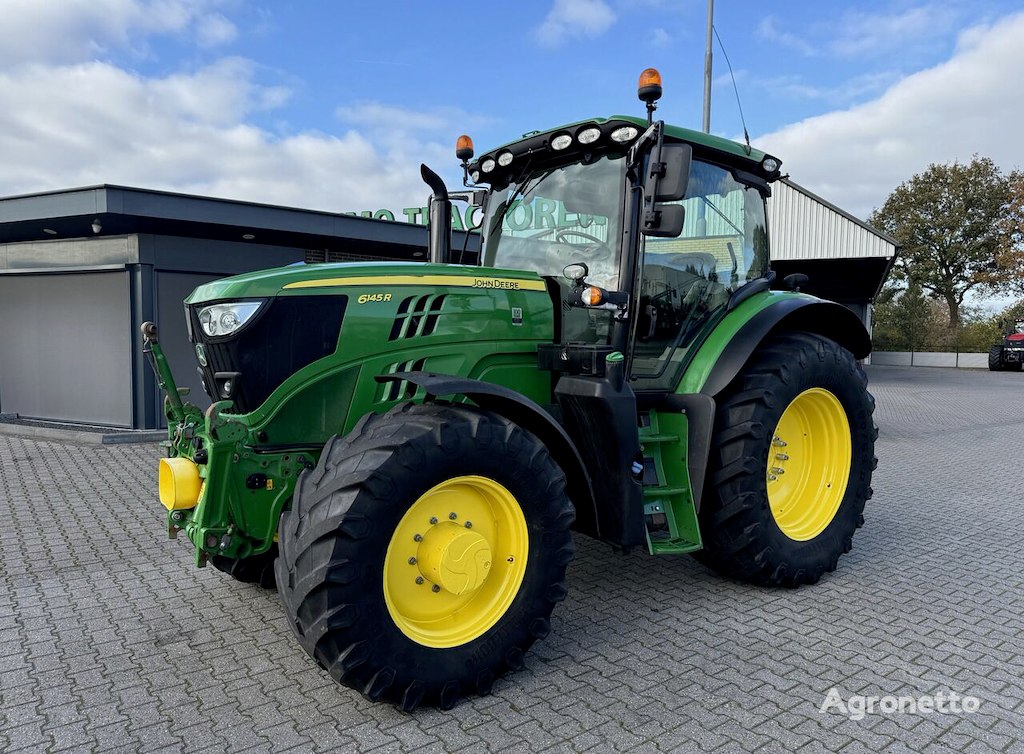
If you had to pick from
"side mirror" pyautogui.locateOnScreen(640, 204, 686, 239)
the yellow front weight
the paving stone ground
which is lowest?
the paving stone ground

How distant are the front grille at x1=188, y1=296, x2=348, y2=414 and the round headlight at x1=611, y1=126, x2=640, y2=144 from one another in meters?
1.56

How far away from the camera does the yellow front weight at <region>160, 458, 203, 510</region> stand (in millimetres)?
3018

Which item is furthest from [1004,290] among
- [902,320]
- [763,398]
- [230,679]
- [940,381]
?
[230,679]

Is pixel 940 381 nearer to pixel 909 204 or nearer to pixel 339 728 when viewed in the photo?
pixel 909 204

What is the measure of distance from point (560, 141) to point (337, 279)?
1434mm

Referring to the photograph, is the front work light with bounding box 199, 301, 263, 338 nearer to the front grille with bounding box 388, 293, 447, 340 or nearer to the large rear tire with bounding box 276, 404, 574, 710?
the front grille with bounding box 388, 293, 447, 340

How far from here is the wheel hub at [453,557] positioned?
288 cm

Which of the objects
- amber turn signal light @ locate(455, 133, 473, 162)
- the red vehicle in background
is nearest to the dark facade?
amber turn signal light @ locate(455, 133, 473, 162)

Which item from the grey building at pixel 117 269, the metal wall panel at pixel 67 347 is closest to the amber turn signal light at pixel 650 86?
the grey building at pixel 117 269

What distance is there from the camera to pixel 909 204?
3931 cm

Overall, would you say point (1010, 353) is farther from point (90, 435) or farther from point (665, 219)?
point (665, 219)

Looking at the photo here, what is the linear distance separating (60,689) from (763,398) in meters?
3.48

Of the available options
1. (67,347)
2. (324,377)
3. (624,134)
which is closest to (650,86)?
(624,134)

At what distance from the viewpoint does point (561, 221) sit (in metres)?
4.01
